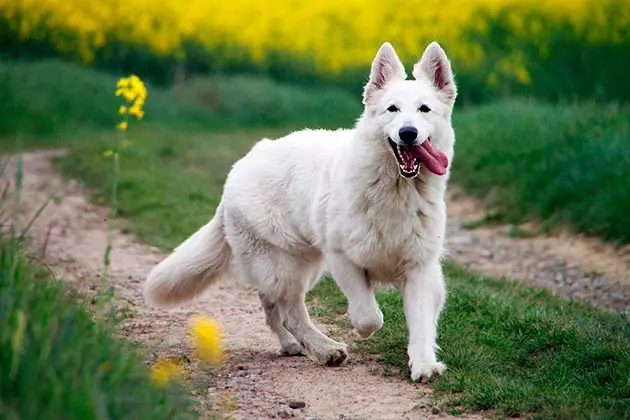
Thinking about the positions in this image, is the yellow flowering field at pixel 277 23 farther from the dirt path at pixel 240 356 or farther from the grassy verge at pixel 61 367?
the grassy verge at pixel 61 367

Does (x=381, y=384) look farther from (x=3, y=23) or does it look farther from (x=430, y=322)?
(x=3, y=23)

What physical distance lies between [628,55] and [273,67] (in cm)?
889

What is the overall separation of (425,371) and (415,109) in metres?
1.52

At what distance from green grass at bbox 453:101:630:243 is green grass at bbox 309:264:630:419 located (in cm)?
295

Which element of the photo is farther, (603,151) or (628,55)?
(628,55)

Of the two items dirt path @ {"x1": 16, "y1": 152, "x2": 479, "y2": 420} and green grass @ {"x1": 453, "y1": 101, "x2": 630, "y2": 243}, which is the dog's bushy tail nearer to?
dirt path @ {"x1": 16, "y1": 152, "x2": 479, "y2": 420}

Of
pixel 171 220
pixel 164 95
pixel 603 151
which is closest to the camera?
pixel 171 220

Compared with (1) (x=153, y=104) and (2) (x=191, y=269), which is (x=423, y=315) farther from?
(1) (x=153, y=104)

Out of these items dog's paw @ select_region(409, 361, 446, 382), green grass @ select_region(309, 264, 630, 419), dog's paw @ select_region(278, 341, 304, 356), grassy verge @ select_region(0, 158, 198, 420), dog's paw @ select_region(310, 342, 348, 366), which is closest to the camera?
grassy verge @ select_region(0, 158, 198, 420)

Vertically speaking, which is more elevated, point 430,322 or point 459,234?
point 430,322

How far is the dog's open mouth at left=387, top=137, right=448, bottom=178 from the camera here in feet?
18.7

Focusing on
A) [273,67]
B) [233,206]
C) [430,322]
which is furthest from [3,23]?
[430,322]

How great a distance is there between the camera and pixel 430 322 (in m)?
5.81

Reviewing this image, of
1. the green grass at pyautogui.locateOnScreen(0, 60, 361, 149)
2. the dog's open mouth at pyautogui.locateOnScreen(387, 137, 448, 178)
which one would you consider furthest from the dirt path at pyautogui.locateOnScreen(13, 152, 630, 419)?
the green grass at pyautogui.locateOnScreen(0, 60, 361, 149)
